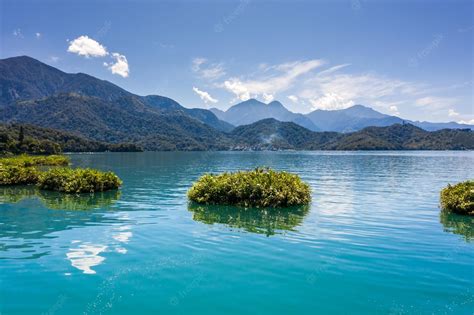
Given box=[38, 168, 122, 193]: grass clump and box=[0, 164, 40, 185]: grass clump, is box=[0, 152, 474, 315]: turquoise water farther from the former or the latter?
box=[0, 164, 40, 185]: grass clump

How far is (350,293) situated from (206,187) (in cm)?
2051

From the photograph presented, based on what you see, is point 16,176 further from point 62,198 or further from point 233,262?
point 233,262

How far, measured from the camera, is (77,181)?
3656cm

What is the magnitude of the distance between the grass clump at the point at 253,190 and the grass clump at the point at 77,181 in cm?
1277

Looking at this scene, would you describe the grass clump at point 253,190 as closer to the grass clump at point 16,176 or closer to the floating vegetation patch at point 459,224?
the floating vegetation patch at point 459,224

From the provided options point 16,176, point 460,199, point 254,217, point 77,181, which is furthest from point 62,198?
point 460,199

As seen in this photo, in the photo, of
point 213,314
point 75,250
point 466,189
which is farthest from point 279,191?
point 213,314

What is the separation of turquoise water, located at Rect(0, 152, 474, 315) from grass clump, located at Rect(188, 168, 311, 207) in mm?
1807

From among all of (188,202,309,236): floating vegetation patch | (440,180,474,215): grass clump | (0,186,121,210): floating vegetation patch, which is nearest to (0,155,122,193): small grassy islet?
(0,186,121,210): floating vegetation patch

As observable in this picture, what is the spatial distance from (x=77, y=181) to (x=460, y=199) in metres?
34.8

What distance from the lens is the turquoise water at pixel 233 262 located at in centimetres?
1098

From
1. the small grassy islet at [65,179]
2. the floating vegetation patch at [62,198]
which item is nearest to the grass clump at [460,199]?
the floating vegetation patch at [62,198]

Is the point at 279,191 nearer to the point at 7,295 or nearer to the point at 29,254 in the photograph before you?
the point at 29,254

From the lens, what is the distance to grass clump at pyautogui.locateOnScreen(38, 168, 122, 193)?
120ft
